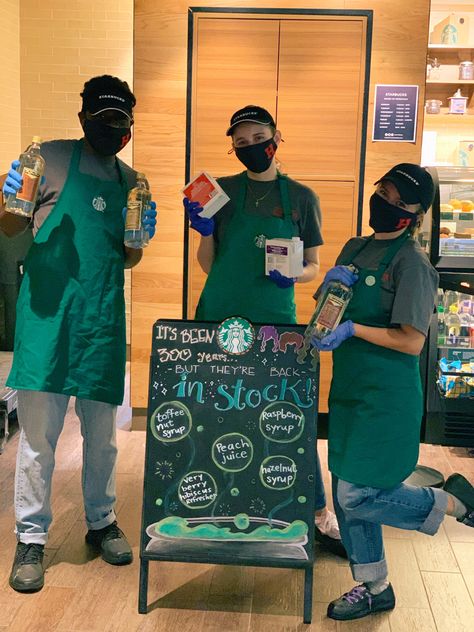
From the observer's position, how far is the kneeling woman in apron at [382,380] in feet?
8.39

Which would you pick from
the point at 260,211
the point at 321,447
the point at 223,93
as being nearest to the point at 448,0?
the point at 223,93

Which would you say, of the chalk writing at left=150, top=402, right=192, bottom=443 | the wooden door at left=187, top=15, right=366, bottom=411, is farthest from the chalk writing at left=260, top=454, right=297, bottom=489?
the wooden door at left=187, top=15, right=366, bottom=411

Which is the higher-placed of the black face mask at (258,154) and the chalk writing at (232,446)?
the black face mask at (258,154)

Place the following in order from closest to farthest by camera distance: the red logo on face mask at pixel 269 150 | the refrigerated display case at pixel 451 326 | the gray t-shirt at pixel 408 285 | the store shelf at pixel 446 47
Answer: the gray t-shirt at pixel 408 285 → the red logo on face mask at pixel 269 150 → the refrigerated display case at pixel 451 326 → the store shelf at pixel 446 47

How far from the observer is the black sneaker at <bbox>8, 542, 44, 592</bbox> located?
285cm

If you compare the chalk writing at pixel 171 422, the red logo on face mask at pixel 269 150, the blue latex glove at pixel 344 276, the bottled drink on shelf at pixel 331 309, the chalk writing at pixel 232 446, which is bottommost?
the chalk writing at pixel 232 446

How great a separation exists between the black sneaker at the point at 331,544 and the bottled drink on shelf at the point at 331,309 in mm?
1092

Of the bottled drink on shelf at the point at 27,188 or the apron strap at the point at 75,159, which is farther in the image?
the apron strap at the point at 75,159

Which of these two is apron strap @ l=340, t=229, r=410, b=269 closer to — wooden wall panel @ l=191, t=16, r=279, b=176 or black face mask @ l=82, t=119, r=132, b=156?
black face mask @ l=82, t=119, r=132, b=156

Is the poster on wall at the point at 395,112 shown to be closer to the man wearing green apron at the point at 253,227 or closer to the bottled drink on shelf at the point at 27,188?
the man wearing green apron at the point at 253,227

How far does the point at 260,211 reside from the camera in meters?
3.03

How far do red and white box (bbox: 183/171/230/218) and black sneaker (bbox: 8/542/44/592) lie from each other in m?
1.42

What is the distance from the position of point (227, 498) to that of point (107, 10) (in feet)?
19.4

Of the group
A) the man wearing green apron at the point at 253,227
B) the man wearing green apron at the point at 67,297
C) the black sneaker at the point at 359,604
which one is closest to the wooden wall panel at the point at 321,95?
the man wearing green apron at the point at 253,227
